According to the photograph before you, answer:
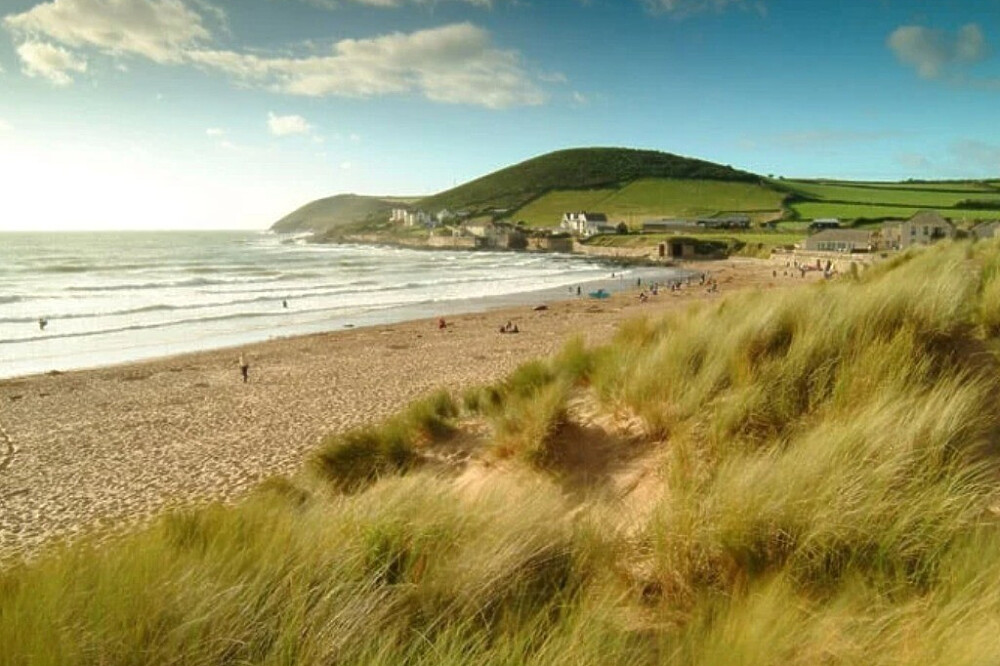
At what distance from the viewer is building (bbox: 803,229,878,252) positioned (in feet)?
217

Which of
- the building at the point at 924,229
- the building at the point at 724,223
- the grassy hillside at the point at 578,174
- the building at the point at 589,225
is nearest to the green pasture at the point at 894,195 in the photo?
the grassy hillside at the point at 578,174

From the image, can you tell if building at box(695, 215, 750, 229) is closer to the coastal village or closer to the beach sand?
the coastal village

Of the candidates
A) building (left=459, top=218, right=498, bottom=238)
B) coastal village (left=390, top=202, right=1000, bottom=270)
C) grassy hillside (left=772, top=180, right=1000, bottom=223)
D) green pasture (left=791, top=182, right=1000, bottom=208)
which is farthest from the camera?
building (left=459, top=218, right=498, bottom=238)

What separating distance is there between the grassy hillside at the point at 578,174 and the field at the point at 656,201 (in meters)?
6.48

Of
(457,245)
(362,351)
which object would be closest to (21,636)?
(362,351)

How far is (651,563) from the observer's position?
9.75 feet

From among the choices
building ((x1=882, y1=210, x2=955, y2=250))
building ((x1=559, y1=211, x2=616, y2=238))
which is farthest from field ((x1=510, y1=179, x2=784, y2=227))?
building ((x1=882, y1=210, x2=955, y2=250))

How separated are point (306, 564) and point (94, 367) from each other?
22821mm

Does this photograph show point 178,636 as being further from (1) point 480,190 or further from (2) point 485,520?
(1) point 480,190

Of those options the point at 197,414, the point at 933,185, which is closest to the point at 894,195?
the point at 933,185

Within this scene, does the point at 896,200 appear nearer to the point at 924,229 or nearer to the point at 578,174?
the point at 924,229

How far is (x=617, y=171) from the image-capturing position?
179500 mm

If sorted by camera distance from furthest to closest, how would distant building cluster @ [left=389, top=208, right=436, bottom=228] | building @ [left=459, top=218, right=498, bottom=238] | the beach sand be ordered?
distant building cluster @ [left=389, top=208, right=436, bottom=228] → building @ [left=459, top=218, right=498, bottom=238] → the beach sand

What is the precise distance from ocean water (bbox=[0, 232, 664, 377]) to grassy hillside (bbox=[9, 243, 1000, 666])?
76.6 ft
